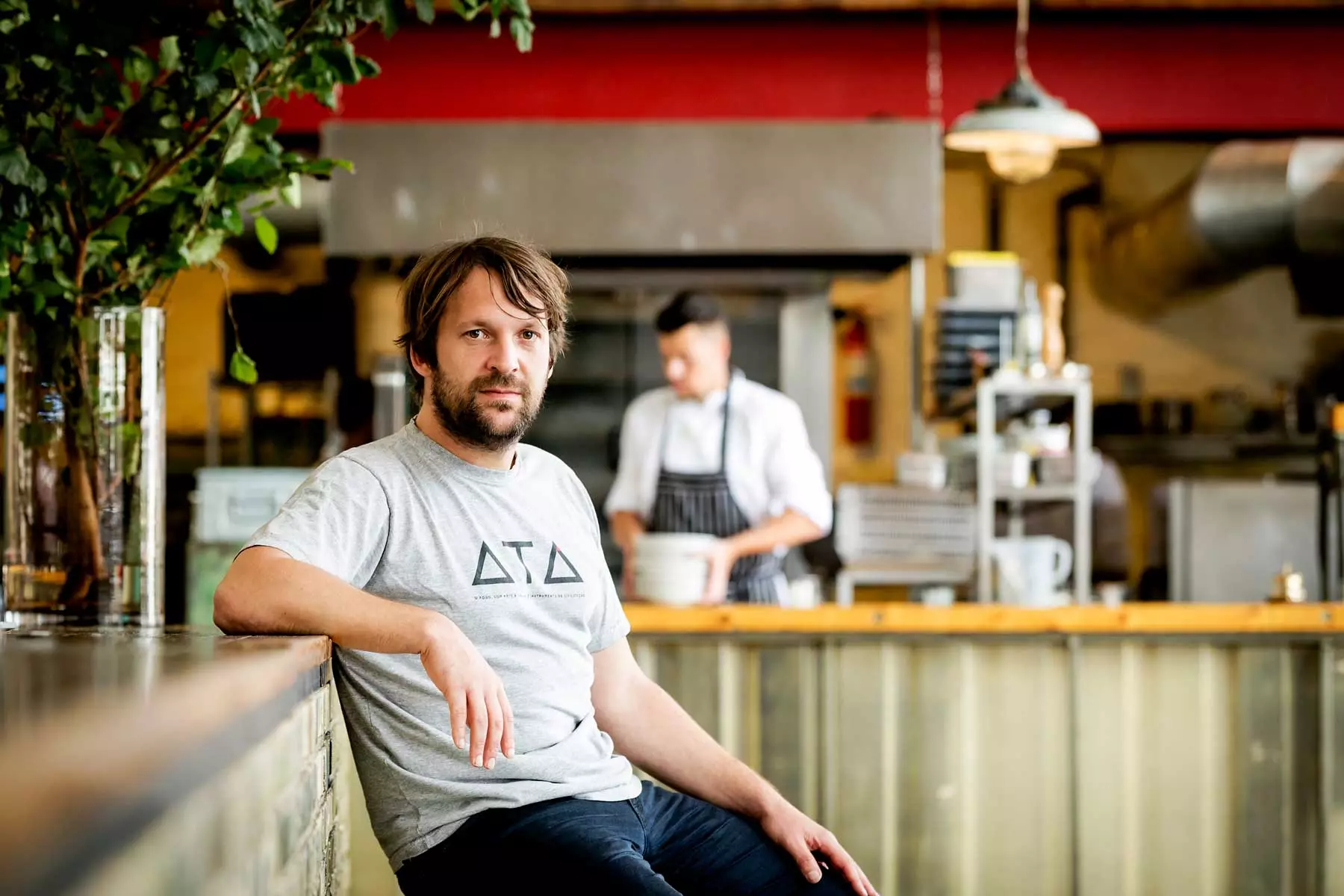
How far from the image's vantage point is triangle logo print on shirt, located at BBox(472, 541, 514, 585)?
162 centimetres

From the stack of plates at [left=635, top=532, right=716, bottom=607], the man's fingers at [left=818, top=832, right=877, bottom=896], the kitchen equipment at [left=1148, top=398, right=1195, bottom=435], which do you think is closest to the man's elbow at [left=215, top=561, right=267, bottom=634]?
the man's fingers at [left=818, top=832, right=877, bottom=896]

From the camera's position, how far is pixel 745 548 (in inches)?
144

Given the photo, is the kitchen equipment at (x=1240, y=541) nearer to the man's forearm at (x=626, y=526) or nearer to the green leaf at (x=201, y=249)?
the man's forearm at (x=626, y=526)

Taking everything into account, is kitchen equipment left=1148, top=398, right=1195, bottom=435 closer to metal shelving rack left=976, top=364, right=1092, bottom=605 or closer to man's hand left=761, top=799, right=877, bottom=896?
metal shelving rack left=976, top=364, right=1092, bottom=605

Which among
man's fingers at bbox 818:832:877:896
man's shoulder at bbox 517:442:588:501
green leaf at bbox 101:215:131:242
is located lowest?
man's fingers at bbox 818:832:877:896

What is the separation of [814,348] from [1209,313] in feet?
10.5

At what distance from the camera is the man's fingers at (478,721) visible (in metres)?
1.38

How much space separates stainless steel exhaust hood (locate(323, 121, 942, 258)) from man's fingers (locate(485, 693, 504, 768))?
3393 millimetres

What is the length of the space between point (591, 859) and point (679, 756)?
1.13 feet

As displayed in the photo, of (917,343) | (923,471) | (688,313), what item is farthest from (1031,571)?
(917,343)

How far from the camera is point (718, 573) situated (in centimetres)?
351

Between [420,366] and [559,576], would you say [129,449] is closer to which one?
[420,366]

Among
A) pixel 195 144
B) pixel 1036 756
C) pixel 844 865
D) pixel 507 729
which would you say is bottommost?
pixel 1036 756

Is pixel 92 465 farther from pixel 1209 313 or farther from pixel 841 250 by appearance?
pixel 1209 313
